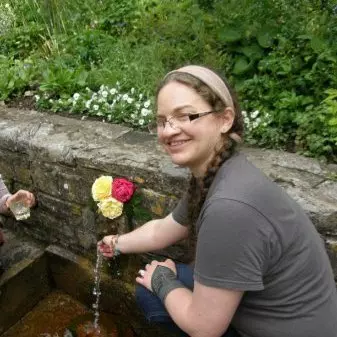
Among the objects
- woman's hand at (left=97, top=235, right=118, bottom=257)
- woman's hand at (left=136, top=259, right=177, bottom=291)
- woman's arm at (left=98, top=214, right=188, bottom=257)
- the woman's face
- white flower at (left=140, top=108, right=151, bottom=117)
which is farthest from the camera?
white flower at (left=140, top=108, right=151, bottom=117)

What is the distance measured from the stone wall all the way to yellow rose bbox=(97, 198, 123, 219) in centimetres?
14

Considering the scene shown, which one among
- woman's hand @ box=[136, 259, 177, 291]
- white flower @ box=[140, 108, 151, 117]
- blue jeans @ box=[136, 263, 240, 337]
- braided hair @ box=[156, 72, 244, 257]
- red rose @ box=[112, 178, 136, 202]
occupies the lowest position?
blue jeans @ box=[136, 263, 240, 337]

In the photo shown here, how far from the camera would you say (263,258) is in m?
1.50

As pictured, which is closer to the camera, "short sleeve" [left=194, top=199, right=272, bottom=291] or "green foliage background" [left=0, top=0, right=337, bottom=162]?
"short sleeve" [left=194, top=199, right=272, bottom=291]

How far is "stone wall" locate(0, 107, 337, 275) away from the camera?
2184 mm

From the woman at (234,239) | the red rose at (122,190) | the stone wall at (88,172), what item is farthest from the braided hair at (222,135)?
the red rose at (122,190)

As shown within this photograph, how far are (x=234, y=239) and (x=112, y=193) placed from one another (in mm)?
1127

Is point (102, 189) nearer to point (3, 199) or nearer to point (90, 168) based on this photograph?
point (90, 168)

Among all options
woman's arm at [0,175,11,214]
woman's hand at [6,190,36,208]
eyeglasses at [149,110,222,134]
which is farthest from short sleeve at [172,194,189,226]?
woman's arm at [0,175,11,214]

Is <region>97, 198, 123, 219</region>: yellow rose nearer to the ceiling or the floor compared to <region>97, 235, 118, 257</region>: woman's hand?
nearer to the ceiling

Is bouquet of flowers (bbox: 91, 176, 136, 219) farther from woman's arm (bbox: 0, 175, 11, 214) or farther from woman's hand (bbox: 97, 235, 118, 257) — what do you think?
woman's arm (bbox: 0, 175, 11, 214)

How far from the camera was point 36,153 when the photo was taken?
295 centimetres

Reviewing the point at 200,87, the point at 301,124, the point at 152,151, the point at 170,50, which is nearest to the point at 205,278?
the point at 200,87

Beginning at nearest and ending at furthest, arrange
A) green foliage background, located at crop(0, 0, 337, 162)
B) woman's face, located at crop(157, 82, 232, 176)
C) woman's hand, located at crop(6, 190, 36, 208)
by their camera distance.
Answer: woman's face, located at crop(157, 82, 232, 176) → woman's hand, located at crop(6, 190, 36, 208) → green foliage background, located at crop(0, 0, 337, 162)
